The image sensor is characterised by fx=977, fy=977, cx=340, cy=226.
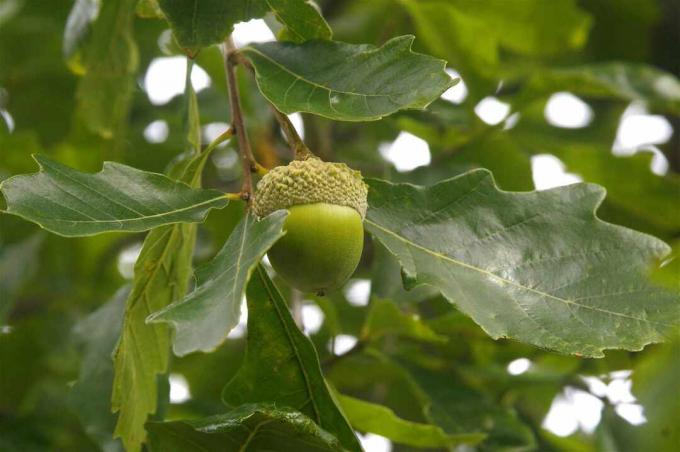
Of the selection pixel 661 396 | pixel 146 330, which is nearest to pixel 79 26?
pixel 146 330

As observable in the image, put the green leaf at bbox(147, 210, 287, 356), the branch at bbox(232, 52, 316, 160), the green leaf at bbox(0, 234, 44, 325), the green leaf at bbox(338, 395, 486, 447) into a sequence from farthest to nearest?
the green leaf at bbox(0, 234, 44, 325)
the green leaf at bbox(338, 395, 486, 447)
the branch at bbox(232, 52, 316, 160)
the green leaf at bbox(147, 210, 287, 356)

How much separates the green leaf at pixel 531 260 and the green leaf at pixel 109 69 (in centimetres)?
67

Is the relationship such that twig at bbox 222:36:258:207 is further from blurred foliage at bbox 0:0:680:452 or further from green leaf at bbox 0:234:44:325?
green leaf at bbox 0:234:44:325

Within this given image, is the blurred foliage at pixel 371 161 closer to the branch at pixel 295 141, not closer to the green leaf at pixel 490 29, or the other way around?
the green leaf at pixel 490 29

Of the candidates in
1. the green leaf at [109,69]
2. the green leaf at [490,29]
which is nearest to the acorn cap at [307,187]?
the green leaf at [109,69]

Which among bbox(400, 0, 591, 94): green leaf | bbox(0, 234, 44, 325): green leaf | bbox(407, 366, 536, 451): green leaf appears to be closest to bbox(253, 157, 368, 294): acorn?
bbox(407, 366, 536, 451): green leaf

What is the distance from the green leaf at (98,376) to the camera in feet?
5.81

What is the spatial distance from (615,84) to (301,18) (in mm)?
1192

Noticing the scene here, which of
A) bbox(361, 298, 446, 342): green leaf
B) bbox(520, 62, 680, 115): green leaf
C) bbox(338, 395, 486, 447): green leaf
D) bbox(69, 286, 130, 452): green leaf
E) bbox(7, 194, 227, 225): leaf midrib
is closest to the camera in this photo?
bbox(7, 194, 227, 225): leaf midrib

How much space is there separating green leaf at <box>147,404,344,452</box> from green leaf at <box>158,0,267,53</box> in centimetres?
50

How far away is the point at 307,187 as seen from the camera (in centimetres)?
125

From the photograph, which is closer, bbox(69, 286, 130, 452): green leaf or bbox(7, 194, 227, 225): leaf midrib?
bbox(7, 194, 227, 225): leaf midrib

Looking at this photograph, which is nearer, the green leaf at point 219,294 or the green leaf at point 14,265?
the green leaf at point 219,294

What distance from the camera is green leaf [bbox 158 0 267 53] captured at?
4.41 ft
